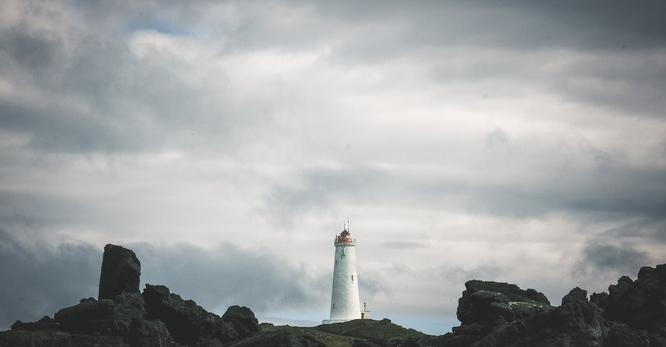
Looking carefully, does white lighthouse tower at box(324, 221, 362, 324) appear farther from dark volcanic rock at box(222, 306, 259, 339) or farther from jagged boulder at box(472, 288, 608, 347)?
jagged boulder at box(472, 288, 608, 347)

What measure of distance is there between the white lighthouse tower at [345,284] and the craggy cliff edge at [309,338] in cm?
8966

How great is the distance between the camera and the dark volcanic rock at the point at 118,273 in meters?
78.2

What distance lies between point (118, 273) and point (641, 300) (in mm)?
43454

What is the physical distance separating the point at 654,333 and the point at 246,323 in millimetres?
35467

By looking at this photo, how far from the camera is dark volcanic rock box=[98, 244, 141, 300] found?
257 feet

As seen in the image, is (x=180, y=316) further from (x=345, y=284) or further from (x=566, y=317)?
(x=345, y=284)

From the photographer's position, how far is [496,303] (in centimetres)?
8038

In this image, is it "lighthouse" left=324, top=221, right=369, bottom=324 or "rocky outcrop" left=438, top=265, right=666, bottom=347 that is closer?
"rocky outcrop" left=438, top=265, right=666, bottom=347

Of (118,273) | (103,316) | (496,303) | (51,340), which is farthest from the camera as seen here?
(496,303)

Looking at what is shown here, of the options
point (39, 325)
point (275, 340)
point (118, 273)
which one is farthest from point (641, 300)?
point (39, 325)

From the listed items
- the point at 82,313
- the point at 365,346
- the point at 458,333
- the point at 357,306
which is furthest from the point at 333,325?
the point at 82,313

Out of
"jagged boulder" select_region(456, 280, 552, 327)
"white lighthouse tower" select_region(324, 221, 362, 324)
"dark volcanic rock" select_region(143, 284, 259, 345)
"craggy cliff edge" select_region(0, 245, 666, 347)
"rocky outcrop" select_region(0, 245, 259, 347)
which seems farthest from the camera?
"white lighthouse tower" select_region(324, 221, 362, 324)

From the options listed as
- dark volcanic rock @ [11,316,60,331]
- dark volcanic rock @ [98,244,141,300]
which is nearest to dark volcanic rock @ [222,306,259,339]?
dark volcanic rock @ [98,244,141,300]

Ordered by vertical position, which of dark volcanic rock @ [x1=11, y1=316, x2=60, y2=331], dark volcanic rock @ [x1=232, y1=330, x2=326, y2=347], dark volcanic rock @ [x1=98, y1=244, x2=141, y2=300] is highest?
dark volcanic rock @ [x1=98, y1=244, x2=141, y2=300]
